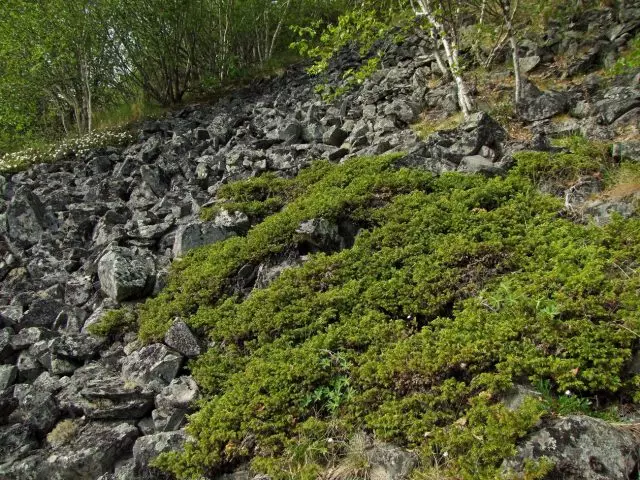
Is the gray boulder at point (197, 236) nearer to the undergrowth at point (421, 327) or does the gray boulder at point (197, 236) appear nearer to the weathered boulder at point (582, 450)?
the undergrowth at point (421, 327)

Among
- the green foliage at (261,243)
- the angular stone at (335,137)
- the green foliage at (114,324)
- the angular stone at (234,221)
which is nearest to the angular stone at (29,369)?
the green foliage at (114,324)

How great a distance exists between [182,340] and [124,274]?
2200 millimetres

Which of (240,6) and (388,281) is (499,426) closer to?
(388,281)

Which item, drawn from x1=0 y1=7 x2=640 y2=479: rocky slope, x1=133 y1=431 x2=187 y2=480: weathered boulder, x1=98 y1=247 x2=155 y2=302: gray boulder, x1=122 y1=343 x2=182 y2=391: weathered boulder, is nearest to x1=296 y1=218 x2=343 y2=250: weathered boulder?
x1=0 y1=7 x2=640 y2=479: rocky slope

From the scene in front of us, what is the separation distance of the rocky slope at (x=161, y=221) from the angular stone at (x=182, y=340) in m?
0.02

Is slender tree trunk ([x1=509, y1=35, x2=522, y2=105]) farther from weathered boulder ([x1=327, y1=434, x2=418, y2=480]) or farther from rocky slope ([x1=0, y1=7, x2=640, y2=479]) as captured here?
weathered boulder ([x1=327, y1=434, x2=418, y2=480])

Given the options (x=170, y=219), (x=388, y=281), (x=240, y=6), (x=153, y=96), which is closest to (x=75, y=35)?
(x=153, y=96)

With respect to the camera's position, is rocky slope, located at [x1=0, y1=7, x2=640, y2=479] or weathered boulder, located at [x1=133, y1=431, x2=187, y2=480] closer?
Result: weathered boulder, located at [x1=133, y1=431, x2=187, y2=480]

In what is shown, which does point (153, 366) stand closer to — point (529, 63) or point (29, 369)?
point (29, 369)

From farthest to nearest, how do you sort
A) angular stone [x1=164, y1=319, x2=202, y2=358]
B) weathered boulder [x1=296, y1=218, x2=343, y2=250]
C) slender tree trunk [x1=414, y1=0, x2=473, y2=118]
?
slender tree trunk [x1=414, y1=0, x2=473, y2=118], weathered boulder [x1=296, y1=218, x2=343, y2=250], angular stone [x1=164, y1=319, x2=202, y2=358]

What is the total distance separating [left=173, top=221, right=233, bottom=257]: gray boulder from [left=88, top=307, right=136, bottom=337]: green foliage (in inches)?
64.7

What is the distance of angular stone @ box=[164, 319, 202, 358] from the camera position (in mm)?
6254

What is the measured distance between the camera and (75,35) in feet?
60.2

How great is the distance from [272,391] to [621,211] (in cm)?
473
